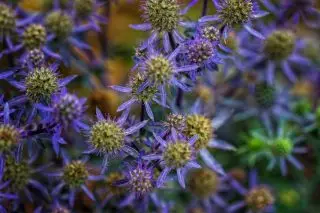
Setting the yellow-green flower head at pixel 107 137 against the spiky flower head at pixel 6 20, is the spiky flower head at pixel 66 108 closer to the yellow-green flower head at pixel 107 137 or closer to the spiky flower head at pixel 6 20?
the yellow-green flower head at pixel 107 137

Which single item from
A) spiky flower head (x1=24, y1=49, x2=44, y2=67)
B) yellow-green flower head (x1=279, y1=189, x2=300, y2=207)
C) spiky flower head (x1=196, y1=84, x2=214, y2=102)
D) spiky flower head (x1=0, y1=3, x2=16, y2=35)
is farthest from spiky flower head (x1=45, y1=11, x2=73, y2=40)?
yellow-green flower head (x1=279, y1=189, x2=300, y2=207)

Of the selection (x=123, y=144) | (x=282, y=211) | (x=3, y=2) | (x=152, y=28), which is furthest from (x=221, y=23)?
(x=282, y=211)

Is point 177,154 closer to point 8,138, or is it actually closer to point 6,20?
point 8,138

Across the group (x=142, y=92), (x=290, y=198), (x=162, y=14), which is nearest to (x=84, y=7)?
(x=162, y=14)

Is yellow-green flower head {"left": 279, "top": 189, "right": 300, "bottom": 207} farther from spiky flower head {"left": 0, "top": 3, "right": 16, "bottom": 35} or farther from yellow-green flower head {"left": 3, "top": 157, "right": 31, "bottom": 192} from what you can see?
spiky flower head {"left": 0, "top": 3, "right": 16, "bottom": 35}

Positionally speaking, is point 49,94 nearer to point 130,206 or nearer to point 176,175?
point 176,175

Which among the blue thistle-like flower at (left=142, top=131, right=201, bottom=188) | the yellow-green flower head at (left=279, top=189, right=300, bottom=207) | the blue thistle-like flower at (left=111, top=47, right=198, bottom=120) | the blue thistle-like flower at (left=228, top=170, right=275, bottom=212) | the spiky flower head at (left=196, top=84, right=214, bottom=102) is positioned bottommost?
the yellow-green flower head at (left=279, top=189, right=300, bottom=207)
